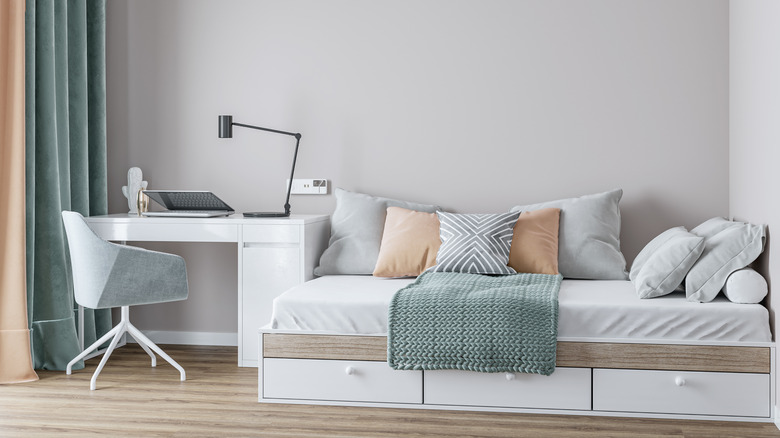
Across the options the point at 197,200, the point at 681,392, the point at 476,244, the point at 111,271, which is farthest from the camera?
the point at 197,200

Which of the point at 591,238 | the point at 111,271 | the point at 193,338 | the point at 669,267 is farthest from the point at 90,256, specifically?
the point at 669,267

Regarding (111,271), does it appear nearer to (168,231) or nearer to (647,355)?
(168,231)

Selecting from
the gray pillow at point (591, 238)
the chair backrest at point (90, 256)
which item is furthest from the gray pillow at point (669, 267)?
the chair backrest at point (90, 256)

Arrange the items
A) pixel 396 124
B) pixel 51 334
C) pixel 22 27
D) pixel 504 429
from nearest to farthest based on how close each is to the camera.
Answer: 1. pixel 504 429
2. pixel 22 27
3. pixel 51 334
4. pixel 396 124

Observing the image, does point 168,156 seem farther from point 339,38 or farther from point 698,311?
point 698,311

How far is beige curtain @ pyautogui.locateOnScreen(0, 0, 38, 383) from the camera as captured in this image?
3.30m

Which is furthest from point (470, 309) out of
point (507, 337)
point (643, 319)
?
point (643, 319)

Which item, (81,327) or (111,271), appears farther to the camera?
(81,327)

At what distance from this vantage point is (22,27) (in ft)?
10.9

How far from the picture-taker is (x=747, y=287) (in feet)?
9.12

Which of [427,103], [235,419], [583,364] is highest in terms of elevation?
[427,103]

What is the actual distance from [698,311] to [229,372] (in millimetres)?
2045

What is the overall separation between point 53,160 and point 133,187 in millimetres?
523

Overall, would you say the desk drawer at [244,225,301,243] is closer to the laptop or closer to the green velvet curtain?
the laptop
